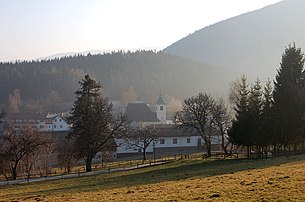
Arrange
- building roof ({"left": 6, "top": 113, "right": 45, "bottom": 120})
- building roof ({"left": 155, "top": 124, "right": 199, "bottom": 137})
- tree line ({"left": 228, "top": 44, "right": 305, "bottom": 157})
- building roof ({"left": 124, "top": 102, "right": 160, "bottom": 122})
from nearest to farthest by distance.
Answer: tree line ({"left": 228, "top": 44, "right": 305, "bottom": 157}), building roof ({"left": 155, "top": 124, "right": 199, "bottom": 137}), building roof ({"left": 124, "top": 102, "right": 160, "bottom": 122}), building roof ({"left": 6, "top": 113, "right": 45, "bottom": 120})

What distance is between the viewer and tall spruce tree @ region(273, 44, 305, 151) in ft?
137

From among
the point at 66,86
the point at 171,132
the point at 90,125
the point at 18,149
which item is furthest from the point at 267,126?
the point at 66,86

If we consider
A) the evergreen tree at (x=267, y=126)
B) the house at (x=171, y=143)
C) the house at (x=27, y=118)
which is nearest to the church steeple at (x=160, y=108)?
the house at (x=171, y=143)

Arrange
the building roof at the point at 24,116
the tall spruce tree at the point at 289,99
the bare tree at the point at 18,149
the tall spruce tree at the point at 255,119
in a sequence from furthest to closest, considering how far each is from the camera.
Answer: the building roof at the point at 24,116, the bare tree at the point at 18,149, the tall spruce tree at the point at 255,119, the tall spruce tree at the point at 289,99

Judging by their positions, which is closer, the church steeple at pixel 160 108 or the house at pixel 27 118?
the church steeple at pixel 160 108

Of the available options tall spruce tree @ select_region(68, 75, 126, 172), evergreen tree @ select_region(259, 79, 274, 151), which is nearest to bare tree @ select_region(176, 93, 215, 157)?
tall spruce tree @ select_region(68, 75, 126, 172)

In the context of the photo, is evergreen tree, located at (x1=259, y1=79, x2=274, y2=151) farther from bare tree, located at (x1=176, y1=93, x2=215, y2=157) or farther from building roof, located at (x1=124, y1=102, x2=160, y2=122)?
building roof, located at (x1=124, y1=102, x2=160, y2=122)

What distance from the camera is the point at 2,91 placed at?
17575cm

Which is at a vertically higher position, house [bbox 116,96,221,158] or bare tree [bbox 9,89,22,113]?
bare tree [bbox 9,89,22,113]

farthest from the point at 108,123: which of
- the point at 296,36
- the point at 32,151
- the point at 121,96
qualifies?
the point at 296,36

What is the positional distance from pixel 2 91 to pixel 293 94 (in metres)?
153

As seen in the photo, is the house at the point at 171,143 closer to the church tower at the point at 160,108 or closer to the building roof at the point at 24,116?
the church tower at the point at 160,108

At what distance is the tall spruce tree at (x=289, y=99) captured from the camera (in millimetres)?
41688

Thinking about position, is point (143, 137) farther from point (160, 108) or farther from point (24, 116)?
point (24, 116)
